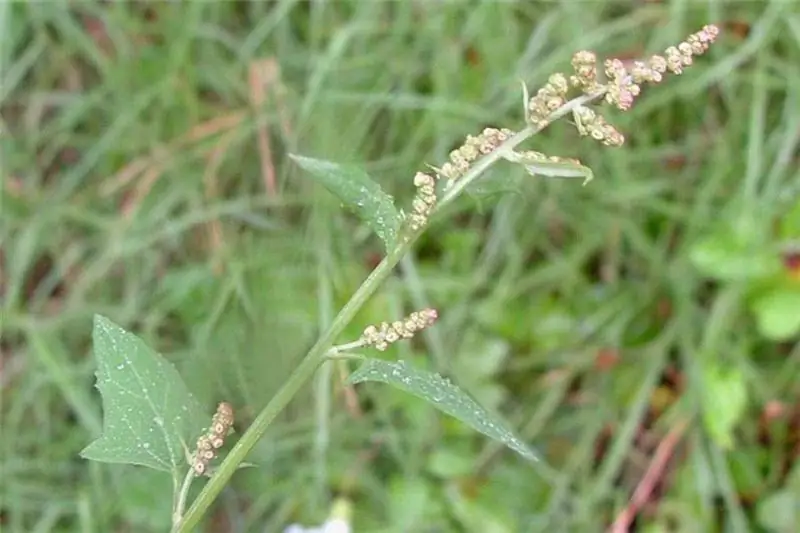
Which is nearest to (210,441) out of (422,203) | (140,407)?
(140,407)

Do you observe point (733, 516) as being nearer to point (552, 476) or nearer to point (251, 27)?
point (552, 476)

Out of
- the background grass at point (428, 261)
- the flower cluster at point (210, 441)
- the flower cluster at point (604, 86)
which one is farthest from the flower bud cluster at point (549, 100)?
the background grass at point (428, 261)

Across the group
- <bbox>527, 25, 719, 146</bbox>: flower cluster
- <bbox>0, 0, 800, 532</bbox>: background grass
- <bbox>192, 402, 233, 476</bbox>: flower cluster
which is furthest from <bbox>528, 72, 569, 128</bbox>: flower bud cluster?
<bbox>0, 0, 800, 532</bbox>: background grass

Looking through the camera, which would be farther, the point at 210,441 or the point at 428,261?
the point at 428,261

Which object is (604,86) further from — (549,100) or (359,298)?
(359,298)

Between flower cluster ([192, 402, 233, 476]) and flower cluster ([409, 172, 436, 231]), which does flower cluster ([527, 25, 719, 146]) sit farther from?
flower cluster ([192, 402, 233, 476])

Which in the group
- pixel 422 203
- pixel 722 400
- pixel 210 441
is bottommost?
pixel 722 400
